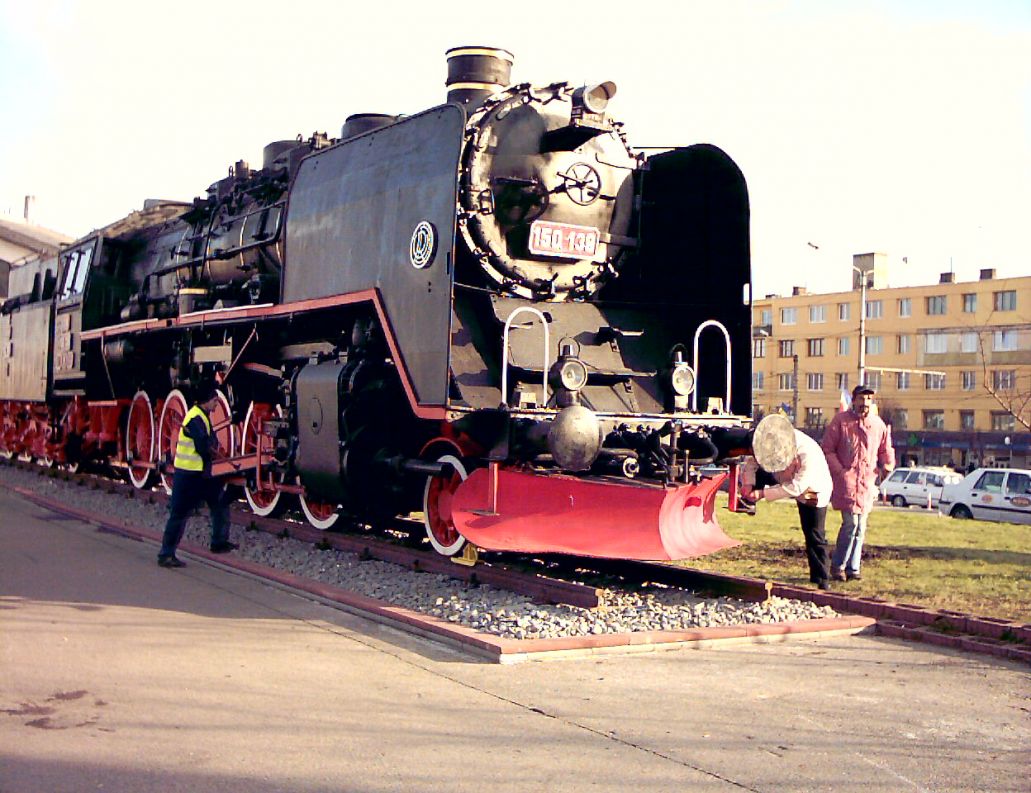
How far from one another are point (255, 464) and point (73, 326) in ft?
22.5

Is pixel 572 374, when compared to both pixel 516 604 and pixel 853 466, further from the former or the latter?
pixel 853 466

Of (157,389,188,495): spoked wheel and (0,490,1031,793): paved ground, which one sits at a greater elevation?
(157,389,188,495): spoked wheel

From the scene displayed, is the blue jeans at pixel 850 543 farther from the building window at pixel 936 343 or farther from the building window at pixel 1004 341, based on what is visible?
the building window at pixel 936 343

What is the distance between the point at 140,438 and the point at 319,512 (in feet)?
16.6

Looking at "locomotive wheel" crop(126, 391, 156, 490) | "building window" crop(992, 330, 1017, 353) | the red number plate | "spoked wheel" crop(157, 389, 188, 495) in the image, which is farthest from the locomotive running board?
"building window" crop(992, 330, 1017, 353)

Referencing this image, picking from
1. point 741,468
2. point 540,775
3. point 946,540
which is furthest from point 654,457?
point 946,540

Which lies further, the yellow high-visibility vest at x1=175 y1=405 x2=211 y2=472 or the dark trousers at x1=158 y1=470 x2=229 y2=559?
the yellow high-visibility vest at x1=175 y1=405 x2=211 y2=472

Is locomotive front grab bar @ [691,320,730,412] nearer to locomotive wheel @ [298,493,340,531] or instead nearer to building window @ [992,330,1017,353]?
locomotive wheel @ [298,493,340,531]

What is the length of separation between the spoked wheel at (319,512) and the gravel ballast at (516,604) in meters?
0.61

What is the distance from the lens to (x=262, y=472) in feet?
38.5

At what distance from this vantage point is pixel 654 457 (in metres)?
7.61

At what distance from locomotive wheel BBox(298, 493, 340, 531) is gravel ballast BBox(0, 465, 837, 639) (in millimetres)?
612

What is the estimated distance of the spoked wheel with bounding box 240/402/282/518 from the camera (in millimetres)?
11172

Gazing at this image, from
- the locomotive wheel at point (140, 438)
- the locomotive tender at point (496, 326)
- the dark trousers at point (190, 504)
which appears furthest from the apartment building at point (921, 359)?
the dark trousers at point (190, 504)
